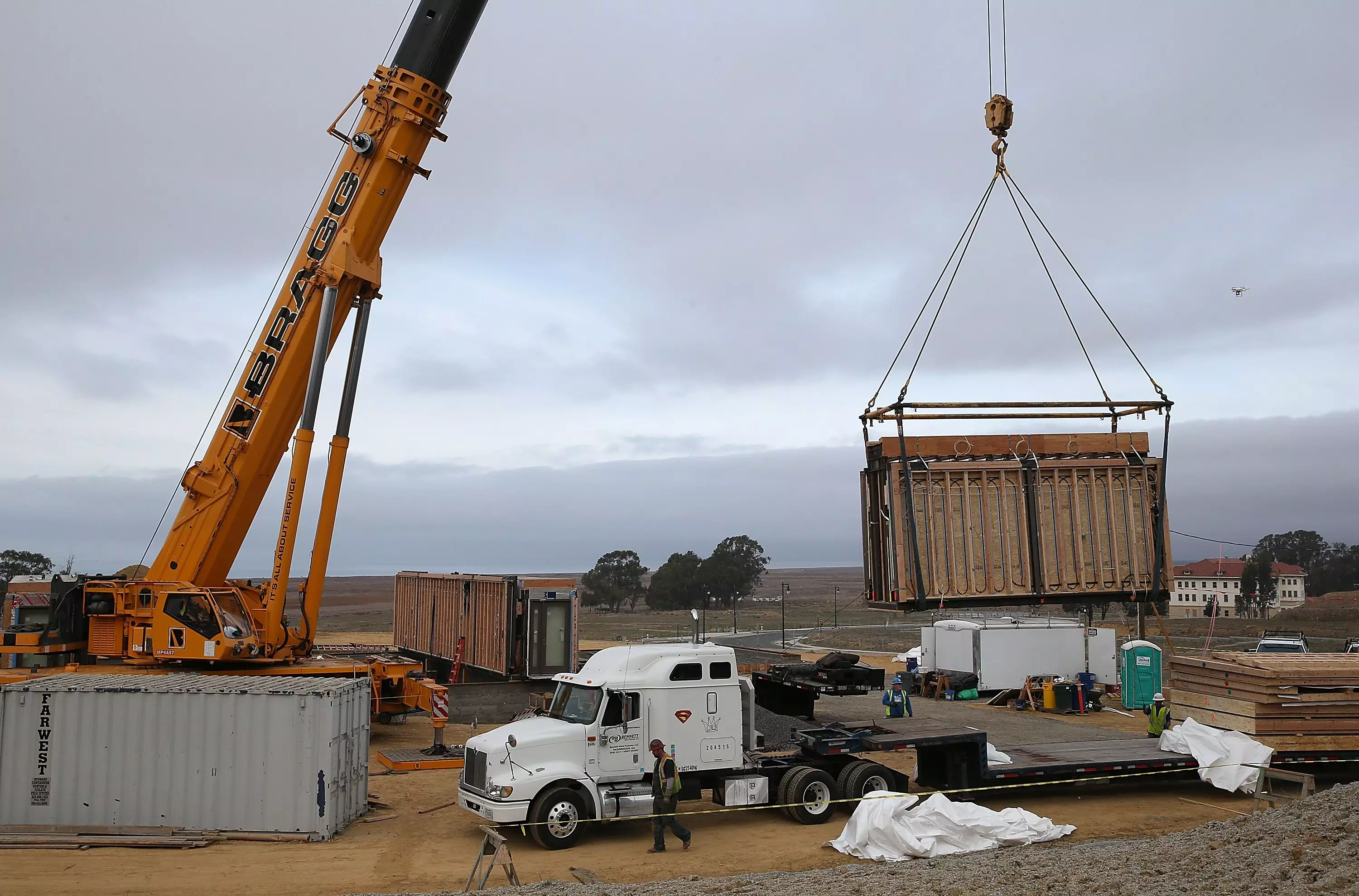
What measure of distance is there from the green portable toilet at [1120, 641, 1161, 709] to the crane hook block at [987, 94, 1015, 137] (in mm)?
19115

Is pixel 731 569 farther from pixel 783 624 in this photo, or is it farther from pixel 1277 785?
pixel 1277 785

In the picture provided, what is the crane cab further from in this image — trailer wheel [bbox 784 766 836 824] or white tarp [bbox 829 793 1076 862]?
white tarp [bbox 829 793 1076 862]

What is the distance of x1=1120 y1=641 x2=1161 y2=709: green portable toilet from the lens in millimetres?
28047

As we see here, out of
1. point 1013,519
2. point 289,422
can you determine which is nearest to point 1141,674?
point 1013,519

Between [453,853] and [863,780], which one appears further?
[863,780]

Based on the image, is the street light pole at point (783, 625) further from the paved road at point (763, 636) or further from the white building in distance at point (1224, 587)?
the white building in distance at point (1224, 587)

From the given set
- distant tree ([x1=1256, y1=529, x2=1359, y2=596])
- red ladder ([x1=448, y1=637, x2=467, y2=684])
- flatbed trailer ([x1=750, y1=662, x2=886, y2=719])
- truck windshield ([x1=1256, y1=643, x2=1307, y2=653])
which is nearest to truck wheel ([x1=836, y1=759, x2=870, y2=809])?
flatbed trailer ([x1=750, y1=662, x2=886, y2=719])

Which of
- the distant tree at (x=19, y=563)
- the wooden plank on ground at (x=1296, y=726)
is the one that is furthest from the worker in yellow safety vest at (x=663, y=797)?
the distant tree at (x=19, y=563)

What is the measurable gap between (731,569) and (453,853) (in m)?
90.4

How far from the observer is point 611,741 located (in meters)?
14.2

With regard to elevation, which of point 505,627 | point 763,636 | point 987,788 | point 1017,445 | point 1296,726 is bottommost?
point 763,636

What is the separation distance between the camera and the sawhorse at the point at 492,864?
10695 mm

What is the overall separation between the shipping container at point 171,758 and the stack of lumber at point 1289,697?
13.5 meters

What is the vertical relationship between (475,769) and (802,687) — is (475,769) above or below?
below
